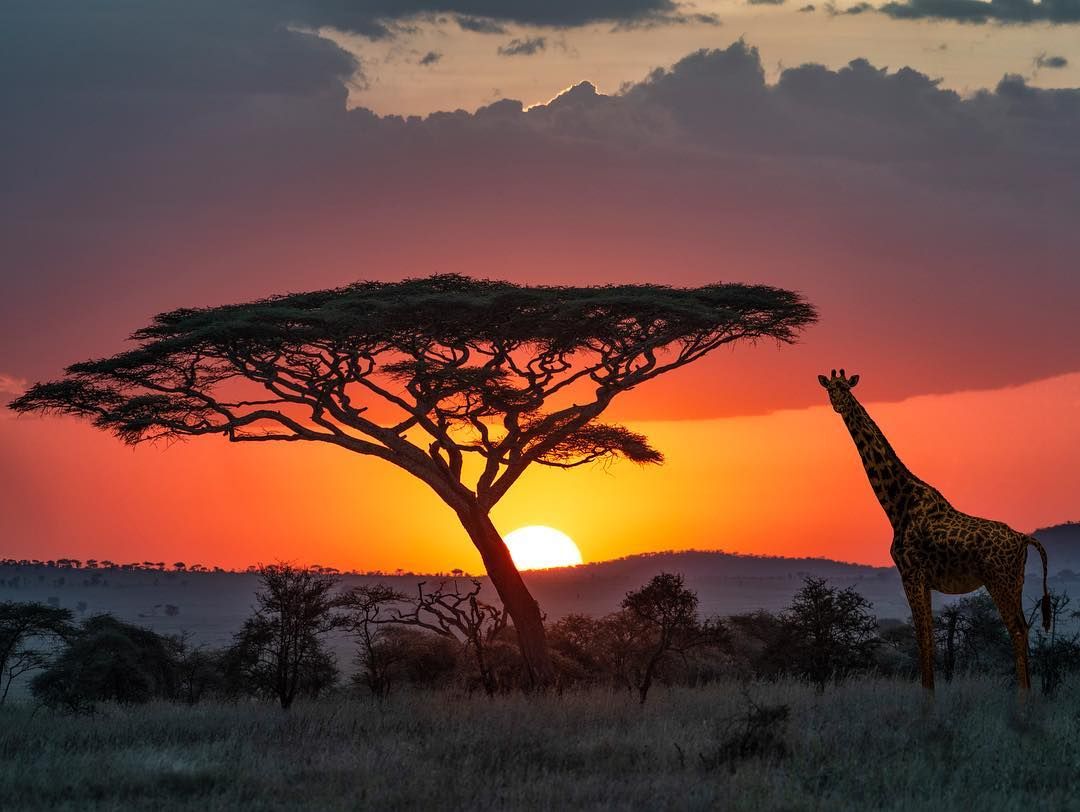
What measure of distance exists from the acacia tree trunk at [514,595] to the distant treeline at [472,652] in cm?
114

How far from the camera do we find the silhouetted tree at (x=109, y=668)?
35812 mm

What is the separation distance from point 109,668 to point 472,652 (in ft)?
34.9

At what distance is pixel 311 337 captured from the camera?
27.6 meters

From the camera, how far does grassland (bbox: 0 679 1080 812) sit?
1470cm

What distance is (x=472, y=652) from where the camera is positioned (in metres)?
33.0

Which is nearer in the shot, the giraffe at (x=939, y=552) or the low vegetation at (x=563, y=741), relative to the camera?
the low vegetation at (x=563, y=741)

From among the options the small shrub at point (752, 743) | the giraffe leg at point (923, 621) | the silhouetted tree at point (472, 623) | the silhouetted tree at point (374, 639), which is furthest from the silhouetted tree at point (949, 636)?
the small shrub at point (752, 743)

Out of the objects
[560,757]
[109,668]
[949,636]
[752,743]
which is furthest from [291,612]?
[949,636]

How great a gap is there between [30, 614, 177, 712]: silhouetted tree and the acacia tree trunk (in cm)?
1286

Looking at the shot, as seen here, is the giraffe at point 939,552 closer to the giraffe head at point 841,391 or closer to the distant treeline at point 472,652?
the giraffe head at point 841,391

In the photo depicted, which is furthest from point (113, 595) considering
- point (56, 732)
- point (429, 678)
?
point (56, 732)

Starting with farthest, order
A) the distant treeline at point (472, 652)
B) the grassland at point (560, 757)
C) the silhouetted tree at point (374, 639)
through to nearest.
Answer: the silhouetted tree at point (374, 639), the distant treeline at point (472, 652), the grassland at point (560, 757)

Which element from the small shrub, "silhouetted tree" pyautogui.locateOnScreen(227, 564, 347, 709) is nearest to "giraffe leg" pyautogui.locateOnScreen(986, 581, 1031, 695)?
the small shrub

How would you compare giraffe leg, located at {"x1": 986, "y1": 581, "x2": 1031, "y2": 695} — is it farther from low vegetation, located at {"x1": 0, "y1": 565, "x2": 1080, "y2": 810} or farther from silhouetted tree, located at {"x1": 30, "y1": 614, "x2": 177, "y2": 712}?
silhouetted tree, located at {"x1": 30, "y1": 614, "x2": 177, "y2": 712}
